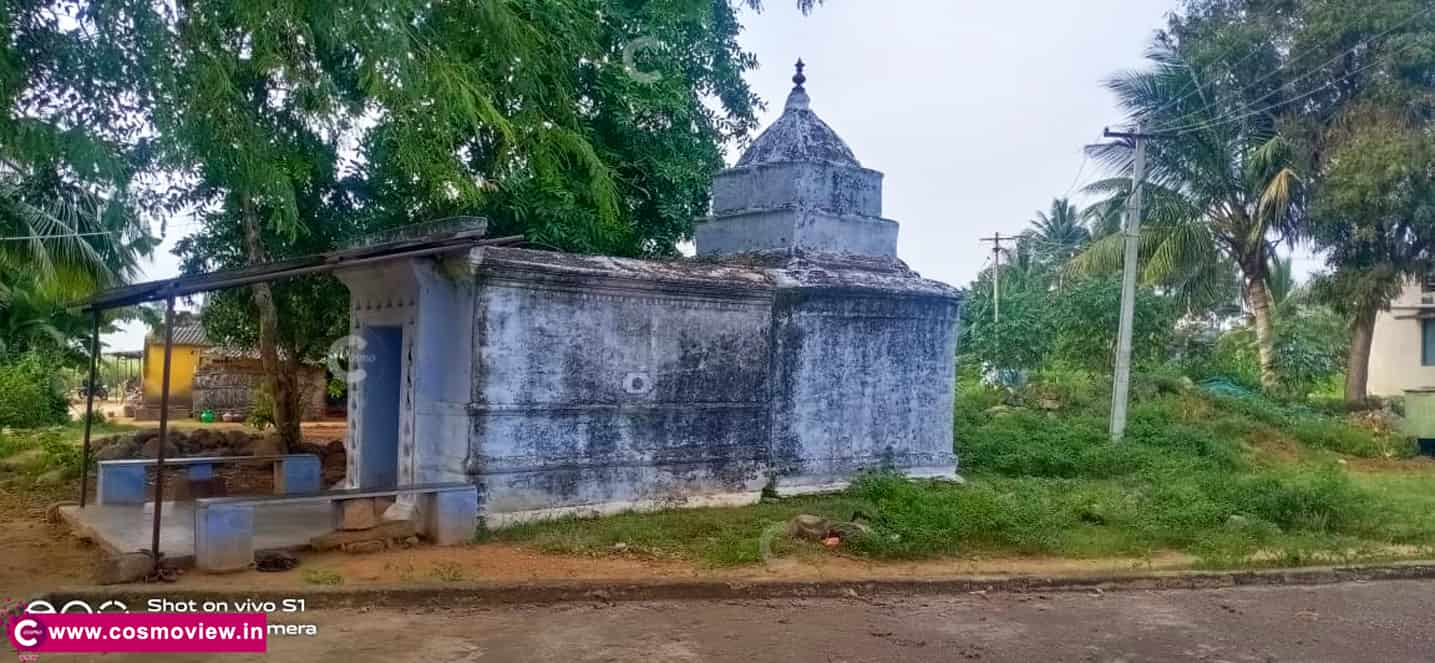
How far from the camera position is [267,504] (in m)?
7.61

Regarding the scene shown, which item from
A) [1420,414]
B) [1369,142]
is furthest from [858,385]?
[1369,142]

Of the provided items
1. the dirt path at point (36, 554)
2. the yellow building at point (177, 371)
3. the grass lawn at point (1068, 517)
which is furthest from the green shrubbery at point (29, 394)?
the grass lawn at point (1068, 517)

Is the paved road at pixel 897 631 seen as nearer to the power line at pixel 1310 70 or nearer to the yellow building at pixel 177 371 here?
the power line at pixel 1310 70

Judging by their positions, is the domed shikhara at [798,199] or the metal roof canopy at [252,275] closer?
the metal roof canopy at [252,275]

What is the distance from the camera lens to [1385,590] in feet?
27.1

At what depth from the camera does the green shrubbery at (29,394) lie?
18.4 meters

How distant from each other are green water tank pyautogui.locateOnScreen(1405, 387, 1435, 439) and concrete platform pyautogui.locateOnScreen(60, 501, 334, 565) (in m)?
17.0

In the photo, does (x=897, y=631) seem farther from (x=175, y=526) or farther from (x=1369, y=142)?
(x=1369, y=142)

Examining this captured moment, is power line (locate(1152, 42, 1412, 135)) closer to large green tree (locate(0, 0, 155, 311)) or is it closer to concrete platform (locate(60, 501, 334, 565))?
concrete platform (locate(60, 501, 334, 565))

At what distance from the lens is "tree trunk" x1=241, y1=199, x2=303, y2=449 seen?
12.5m

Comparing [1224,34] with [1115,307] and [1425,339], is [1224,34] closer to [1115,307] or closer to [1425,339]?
[1115,307]

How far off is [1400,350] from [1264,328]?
9.53 metres

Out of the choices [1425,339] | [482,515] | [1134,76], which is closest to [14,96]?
[482,515]

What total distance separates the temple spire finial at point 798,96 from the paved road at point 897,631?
6.33 metres
